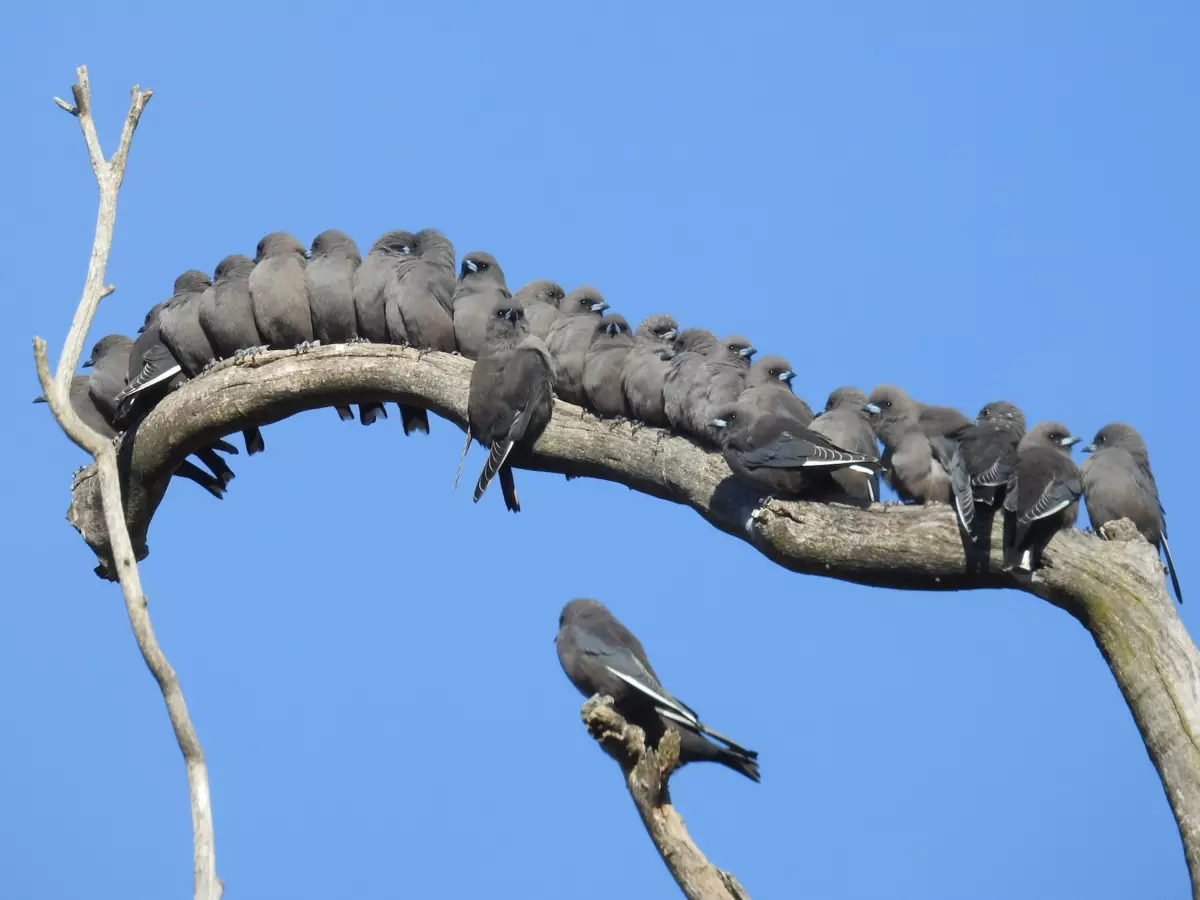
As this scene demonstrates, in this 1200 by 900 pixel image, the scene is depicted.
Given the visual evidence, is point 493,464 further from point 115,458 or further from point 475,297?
point 115,458

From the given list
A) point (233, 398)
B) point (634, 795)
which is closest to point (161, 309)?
point (233, 398)

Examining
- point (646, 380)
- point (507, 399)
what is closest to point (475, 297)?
point (507, 399)

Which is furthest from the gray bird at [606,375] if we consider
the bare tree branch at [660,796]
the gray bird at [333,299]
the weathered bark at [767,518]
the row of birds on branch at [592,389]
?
the bare tree branch at [660,796]

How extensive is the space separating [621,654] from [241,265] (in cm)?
480

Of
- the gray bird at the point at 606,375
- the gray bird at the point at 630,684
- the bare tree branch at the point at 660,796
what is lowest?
the bare tree branch at the point at 660,796

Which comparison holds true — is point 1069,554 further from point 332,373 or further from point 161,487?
point 161,487

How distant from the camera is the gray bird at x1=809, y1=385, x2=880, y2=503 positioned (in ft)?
26.7

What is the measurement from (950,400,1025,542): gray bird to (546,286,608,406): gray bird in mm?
2860

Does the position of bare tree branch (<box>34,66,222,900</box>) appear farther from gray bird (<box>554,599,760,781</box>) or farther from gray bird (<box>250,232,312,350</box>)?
gray bird (<box>554,599,760,781</box>)

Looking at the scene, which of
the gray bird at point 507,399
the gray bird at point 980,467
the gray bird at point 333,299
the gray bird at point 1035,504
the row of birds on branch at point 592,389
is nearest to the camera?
the gray bird at point 1035,504

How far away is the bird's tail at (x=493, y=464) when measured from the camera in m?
9.04

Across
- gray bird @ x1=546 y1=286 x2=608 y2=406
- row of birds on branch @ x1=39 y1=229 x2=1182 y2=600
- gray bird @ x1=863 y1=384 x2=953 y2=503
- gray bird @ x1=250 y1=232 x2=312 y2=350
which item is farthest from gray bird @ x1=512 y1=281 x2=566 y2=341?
gray bird @ x1=863 y1=384 x2=953 y2=503

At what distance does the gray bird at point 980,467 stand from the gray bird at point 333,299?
4667mm

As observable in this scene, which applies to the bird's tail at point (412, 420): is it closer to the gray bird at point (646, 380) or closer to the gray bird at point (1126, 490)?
the gray bird at point (646, 380)
